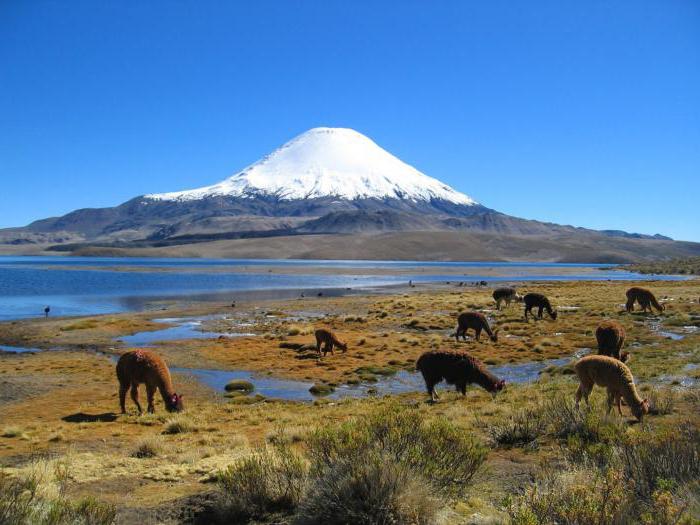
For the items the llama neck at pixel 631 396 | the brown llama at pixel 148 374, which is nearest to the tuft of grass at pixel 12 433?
the brown llama at pixel 148 374

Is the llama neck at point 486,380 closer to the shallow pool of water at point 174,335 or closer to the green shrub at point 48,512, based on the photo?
the green shrub at point 48,512

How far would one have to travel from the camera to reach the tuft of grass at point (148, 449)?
8.97m

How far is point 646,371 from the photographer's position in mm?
14672

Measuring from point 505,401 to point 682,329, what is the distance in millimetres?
16923

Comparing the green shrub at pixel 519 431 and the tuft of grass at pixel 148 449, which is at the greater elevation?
the green shrub at pixel 519 431

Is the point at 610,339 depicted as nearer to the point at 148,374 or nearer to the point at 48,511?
the point at 148,374

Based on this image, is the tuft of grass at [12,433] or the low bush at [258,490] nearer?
the low bush at [258,490]

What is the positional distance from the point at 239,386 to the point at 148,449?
26.1 feet

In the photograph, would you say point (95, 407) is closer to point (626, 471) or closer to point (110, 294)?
point (626, 471)

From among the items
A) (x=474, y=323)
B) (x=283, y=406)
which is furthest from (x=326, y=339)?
(x=283, y=406)

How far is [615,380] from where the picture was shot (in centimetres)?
918

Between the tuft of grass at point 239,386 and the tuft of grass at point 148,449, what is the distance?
24.3 feet

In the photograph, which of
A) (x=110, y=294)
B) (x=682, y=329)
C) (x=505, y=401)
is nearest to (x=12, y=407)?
(x=505, y=401)

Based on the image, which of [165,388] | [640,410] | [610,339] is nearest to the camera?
[640,410]
